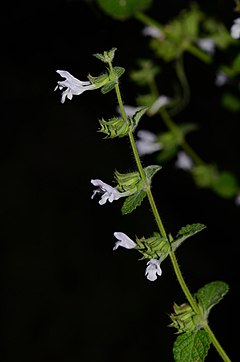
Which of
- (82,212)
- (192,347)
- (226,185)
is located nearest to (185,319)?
(192,347)

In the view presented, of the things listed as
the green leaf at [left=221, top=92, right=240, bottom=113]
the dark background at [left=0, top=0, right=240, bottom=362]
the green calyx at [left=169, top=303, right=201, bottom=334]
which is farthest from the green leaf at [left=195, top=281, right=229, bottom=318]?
the dark background at [left=0, top=0, right=240, bottom=362]

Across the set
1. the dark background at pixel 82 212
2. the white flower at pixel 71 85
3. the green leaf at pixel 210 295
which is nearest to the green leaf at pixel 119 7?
the white flower at pixel 71 85

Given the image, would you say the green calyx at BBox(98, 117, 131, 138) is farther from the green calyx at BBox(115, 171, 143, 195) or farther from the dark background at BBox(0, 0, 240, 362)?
the dark background at BBox(0, 0, 240, 362)

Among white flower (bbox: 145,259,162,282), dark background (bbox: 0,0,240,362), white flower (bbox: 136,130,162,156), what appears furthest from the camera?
dark background (bbox: 0,0,240,362)

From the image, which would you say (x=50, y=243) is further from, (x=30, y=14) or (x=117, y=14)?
(x=117, y=14)

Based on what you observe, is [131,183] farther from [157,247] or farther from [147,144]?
[147,144]

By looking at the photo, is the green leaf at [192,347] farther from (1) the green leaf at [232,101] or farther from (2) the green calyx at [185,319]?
(1) the green leaf at [232,101]
